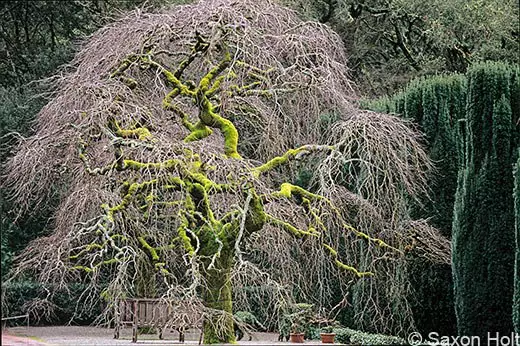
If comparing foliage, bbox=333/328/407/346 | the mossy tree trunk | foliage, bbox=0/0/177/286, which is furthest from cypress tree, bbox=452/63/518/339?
foliage, bbox=0/0/177/286

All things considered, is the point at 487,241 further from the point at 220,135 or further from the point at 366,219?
the point at 220,135

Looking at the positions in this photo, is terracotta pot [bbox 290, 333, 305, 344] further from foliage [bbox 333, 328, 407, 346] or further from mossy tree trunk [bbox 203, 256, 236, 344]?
mossy tree trunk [bbox 203, 256, 236, 344]

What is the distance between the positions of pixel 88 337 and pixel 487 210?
6.75 meters

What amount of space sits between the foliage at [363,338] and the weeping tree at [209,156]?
24.1 inches

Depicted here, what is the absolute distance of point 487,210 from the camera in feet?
31.1

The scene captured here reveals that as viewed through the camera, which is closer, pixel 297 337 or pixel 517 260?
pixel 517 260

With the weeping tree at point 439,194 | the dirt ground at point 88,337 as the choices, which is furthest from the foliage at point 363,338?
the weeping tree at point 439,194

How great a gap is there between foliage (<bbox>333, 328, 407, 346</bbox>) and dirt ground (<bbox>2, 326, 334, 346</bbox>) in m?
0.37

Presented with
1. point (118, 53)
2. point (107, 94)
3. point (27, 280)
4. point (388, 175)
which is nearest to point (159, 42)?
point (118, 53)

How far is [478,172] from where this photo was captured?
9664 mm

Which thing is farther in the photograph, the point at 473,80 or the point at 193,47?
the point at 193,47

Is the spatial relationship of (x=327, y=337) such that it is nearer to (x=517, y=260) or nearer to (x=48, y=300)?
(x=517, y=260)

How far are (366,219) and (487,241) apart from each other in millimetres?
2136

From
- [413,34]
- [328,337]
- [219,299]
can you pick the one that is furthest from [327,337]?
[413,34]
